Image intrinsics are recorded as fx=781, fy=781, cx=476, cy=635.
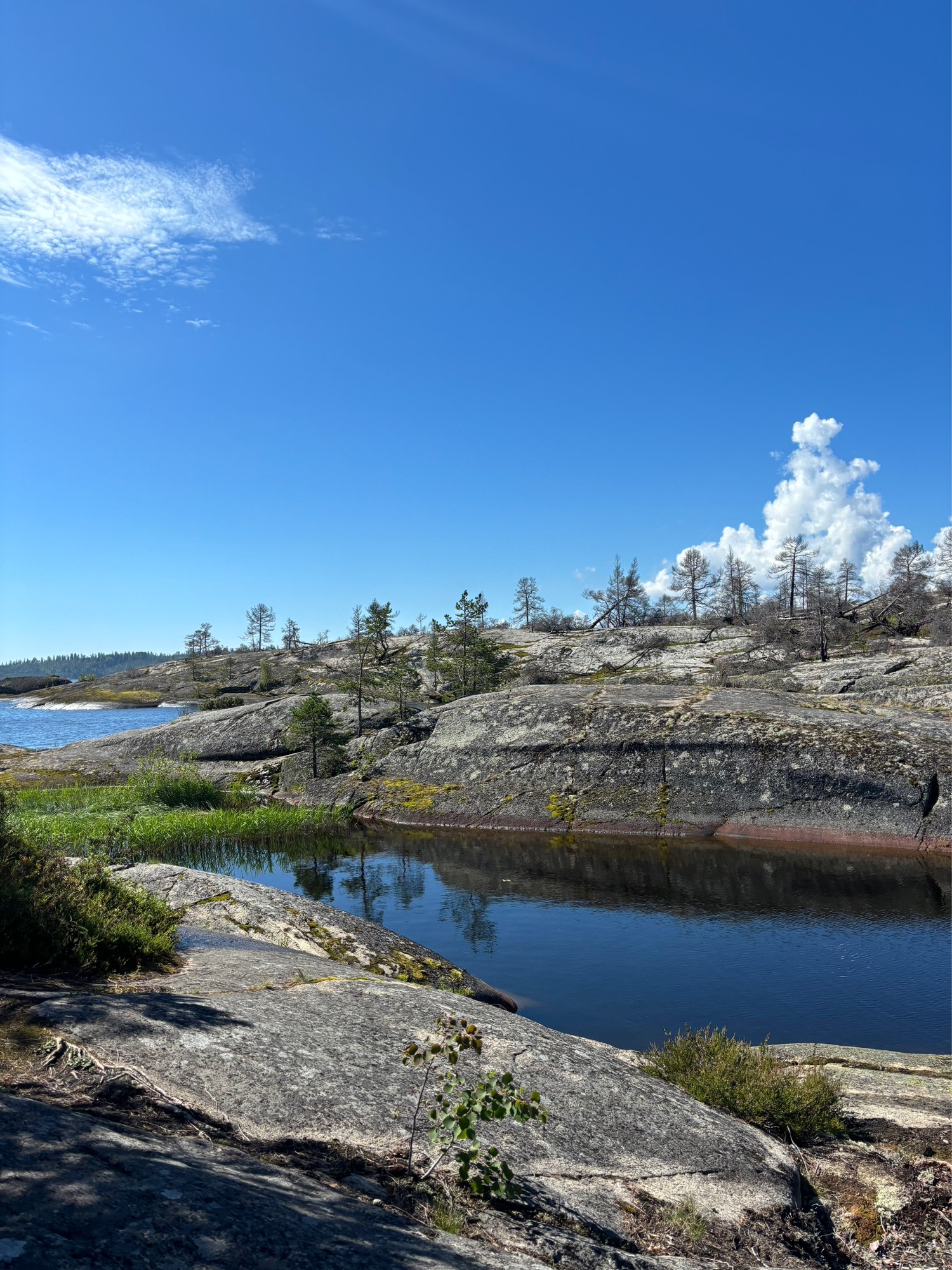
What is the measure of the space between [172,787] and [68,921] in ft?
89.4

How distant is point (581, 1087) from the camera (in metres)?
7.23

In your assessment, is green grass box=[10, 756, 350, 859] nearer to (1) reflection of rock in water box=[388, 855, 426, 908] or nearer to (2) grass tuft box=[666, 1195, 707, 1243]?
(1) reflection of rock in water box=[388, 855, 426, 908]

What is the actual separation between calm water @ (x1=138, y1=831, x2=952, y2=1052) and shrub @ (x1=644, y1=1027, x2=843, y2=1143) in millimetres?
3684

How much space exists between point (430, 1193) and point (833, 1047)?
26.7 ft

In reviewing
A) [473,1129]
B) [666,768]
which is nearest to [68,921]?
[473,1129]

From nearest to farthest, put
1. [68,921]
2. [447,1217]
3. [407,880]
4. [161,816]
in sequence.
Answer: [447,1217] → [68,921] → [407,880] → [161,816]

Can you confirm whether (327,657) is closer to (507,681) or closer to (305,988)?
(507,681)

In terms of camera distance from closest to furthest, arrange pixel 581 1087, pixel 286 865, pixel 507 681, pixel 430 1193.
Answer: pixel 430 1193
pixel 581 1087
pixel 286 865
pixel 507 681

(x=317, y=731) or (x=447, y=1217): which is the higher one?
(x=317, y=731)

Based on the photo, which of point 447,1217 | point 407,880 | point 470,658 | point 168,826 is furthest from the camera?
point 470,658

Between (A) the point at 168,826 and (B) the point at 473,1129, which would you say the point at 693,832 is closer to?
(A) the point at 168,826

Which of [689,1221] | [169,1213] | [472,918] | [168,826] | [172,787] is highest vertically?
[169,1213]

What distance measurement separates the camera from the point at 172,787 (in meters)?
33.8

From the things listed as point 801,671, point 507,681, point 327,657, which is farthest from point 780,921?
point 327,657
